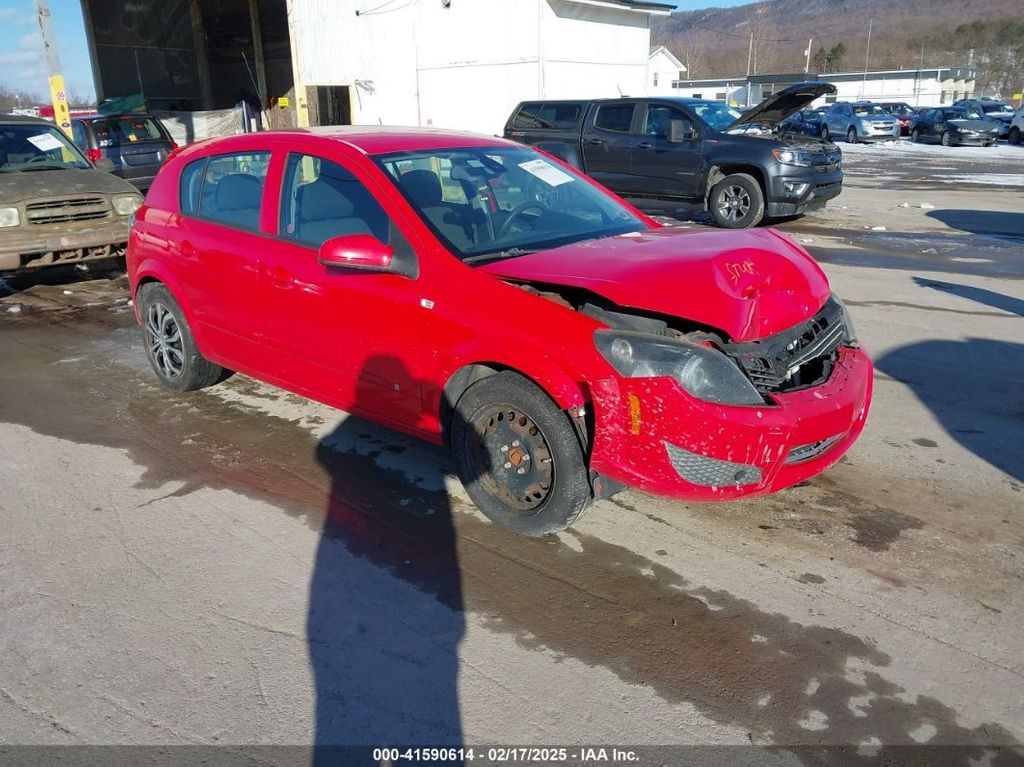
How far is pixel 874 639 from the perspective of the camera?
3.03 meters

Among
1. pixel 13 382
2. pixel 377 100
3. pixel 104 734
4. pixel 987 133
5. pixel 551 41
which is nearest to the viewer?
pixel 104 734

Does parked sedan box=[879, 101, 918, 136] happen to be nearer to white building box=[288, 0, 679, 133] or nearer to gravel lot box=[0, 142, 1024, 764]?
Result: white building box=[288, 0, 679, 133]

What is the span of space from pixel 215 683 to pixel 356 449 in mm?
2020

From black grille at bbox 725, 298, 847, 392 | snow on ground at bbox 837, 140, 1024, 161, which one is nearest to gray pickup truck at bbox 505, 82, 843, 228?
black grille at bbox 725, 298, 847, 392

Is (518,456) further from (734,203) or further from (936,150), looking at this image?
(936,150)

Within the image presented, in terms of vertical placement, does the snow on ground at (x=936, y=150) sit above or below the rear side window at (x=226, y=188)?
below

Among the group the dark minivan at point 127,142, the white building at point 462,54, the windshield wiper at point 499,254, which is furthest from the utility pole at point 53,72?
the windshield wiper at point 499,254

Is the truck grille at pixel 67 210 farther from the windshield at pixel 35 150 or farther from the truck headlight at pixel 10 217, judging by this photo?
the windshield at pixel 35 150

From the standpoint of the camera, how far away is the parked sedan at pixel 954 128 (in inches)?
1204

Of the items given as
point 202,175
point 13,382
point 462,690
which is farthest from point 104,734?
point 13,382

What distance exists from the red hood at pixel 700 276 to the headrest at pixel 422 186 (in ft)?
1.86

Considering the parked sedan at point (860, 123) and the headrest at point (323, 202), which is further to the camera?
the parked sedan at point (860, 123)

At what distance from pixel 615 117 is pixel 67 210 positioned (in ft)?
27.3

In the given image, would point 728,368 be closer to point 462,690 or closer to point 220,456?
point 462,690
